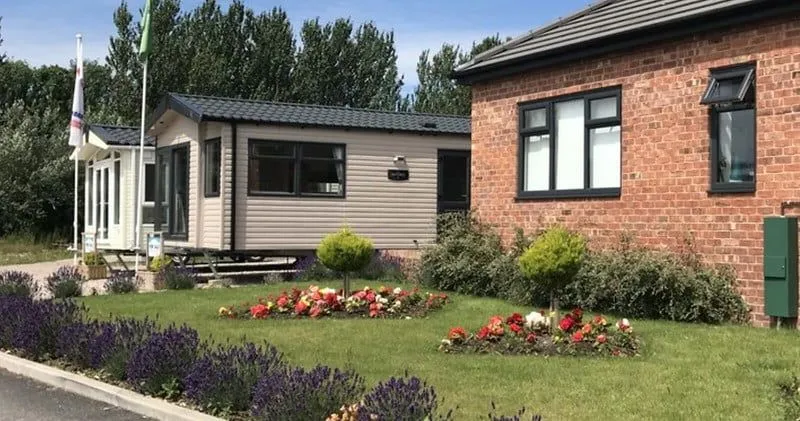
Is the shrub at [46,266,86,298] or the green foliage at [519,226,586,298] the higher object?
the green foliage at [519,226,586,298]

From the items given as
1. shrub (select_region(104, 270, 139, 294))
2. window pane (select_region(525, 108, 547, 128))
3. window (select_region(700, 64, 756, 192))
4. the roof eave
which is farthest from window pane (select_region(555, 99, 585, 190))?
shrub (select_region(104, 270, 139, 294))

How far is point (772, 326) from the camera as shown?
971 cm

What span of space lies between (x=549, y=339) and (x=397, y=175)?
1095 cm

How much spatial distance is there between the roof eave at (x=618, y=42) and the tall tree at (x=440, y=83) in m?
30.0

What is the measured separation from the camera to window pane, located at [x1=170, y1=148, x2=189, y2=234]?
18641mm

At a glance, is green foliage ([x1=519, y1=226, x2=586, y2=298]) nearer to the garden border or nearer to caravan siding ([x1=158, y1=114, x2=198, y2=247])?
the garden border

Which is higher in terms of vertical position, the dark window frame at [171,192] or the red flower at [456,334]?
the dark window frame at [171,192]

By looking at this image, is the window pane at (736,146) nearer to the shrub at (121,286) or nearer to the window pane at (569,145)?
the window pane at (569,145)

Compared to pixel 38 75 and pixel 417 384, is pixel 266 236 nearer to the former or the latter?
pixel 417 384

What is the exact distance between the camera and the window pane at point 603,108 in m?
12.2

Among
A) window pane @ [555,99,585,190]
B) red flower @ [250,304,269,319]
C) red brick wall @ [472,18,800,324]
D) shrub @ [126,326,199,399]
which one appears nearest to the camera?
shrub @ [126,326,199,399]

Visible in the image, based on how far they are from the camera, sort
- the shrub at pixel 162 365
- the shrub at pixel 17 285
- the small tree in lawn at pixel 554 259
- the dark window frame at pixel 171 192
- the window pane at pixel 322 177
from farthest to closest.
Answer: the dark window frame at pixel 171 192, the window pane at pixel 322 177, the shrub at pixel 17 285, the small tree in lawn at pixel 554 259, the shrub at pixel 162 365

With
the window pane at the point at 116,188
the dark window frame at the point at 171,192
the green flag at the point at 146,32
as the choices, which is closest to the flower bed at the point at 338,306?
the dark window frame at the point at 171,192

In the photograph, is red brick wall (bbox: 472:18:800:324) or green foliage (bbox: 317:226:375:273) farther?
green foliage (bbox: 317:226:375:273)
